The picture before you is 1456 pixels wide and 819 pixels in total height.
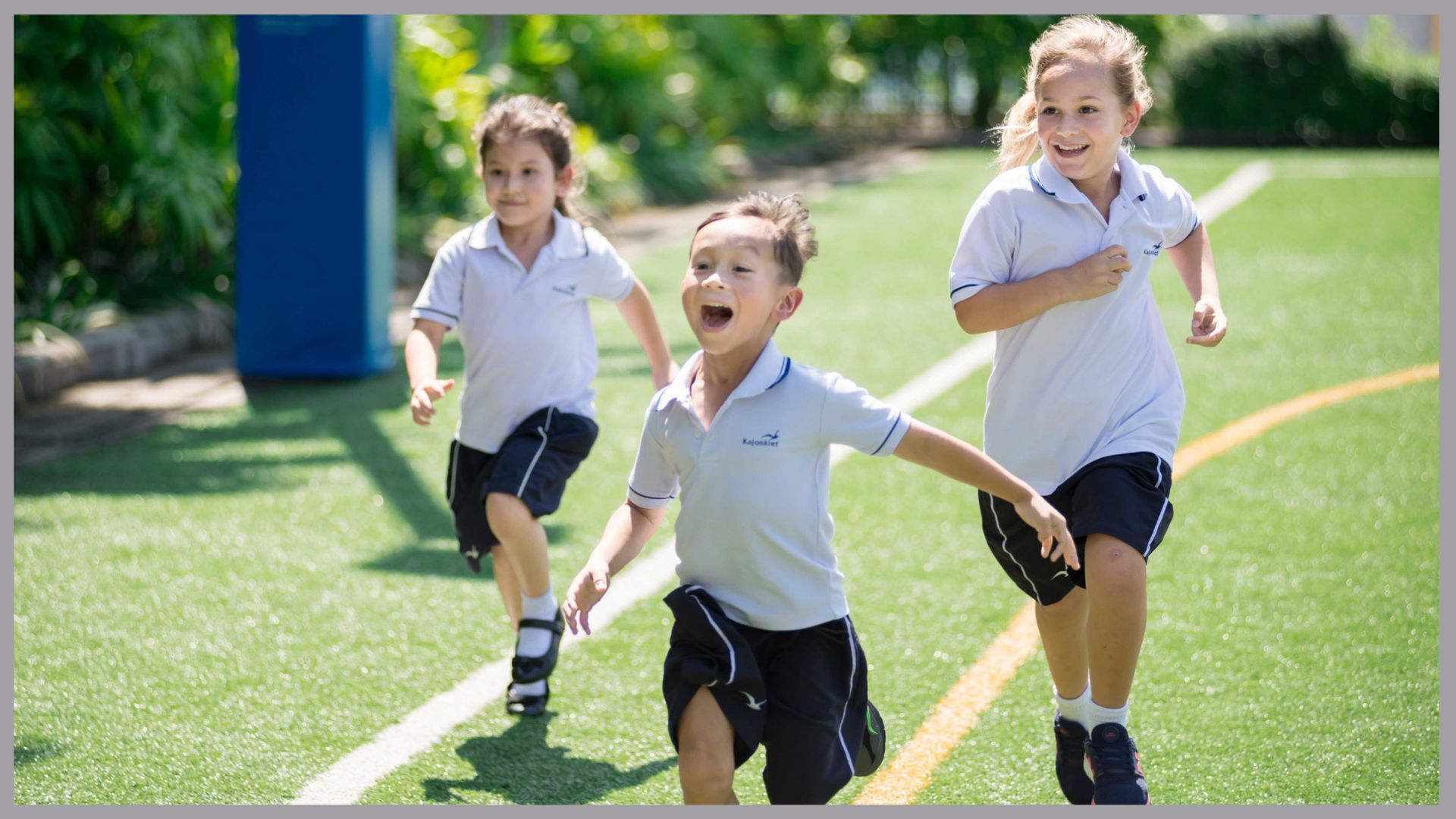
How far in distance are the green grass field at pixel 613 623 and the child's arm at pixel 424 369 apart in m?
0.93

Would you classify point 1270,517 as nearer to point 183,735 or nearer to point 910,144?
point 183,735

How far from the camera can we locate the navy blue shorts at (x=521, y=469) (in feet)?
13.8

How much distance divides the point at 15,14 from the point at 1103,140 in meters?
8.02

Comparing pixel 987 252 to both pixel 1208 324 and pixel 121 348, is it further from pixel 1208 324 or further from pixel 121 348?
pixel 121 348

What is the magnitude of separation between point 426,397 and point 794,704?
3.83ft

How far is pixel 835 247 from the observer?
13188mm

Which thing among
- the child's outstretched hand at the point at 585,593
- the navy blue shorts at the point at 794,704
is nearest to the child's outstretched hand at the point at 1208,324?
the navy blue shorts at the point at 794,704

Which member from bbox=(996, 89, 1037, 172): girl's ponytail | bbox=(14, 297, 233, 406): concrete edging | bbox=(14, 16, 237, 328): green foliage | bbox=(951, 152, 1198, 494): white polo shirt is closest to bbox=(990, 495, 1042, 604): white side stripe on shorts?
bbox=(951, 152, 1198, 494): white polo shirt

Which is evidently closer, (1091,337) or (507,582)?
(1091,337)

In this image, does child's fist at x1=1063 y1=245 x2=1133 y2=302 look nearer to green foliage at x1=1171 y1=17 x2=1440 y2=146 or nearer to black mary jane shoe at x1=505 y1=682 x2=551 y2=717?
black mary jane shoe at x1=505 y1=682 x2=551 y2=717

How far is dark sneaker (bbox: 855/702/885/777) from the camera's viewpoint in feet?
10.7

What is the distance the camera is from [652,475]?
322 centimetres

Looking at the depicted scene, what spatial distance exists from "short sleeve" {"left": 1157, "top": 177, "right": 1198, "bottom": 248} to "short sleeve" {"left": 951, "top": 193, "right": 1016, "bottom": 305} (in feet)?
1.32

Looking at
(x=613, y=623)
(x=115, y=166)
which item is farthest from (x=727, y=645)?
(x=115, y=166)
